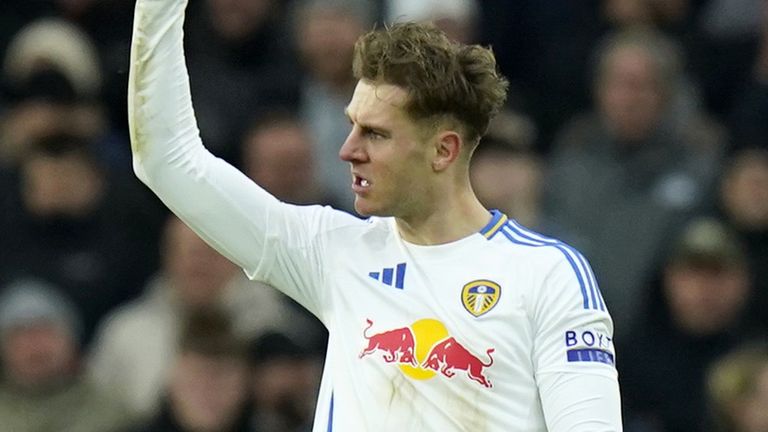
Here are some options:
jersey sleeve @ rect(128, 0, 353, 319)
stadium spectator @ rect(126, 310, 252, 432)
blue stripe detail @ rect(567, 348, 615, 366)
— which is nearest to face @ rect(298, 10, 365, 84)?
stadium spectator @ rect(126, 310, 252, 432)

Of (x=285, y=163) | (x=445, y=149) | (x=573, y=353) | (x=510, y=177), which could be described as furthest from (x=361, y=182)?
(x=285, y=163)

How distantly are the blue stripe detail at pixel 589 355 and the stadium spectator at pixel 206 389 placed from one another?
12.2 ft

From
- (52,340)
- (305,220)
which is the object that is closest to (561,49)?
(52,340)

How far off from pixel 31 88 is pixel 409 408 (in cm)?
544

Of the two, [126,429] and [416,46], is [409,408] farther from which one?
[126,429]

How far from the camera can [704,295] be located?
8.73 metres

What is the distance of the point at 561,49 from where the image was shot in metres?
10.3

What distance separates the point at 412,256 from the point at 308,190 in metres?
4.20

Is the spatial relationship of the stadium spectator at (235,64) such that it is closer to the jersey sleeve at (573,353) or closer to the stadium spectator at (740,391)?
the stadium spectator at (740,391)

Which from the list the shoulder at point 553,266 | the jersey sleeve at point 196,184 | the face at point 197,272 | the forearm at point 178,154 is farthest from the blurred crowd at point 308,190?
the shoulder at point 553,266

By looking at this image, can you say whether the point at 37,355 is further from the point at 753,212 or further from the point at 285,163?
the point at 753,212

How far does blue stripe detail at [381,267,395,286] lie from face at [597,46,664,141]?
4776 mm

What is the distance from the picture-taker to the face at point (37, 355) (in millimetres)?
8438

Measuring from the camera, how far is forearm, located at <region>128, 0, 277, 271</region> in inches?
184
